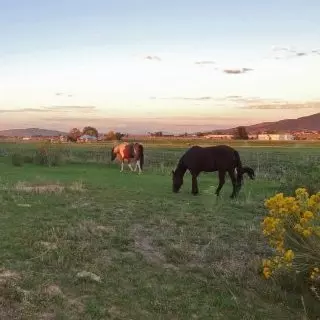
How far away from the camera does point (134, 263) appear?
7.78 meters

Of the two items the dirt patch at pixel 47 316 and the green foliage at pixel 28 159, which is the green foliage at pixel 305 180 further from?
the green foliage at pixel 28 159

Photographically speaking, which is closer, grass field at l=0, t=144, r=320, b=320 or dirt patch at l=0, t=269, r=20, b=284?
grass field at l=0, t=144, r=320, b=320

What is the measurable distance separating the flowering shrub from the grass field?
591mm

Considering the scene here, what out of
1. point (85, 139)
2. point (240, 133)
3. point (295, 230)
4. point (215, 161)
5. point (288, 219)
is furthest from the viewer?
point (240, 133)

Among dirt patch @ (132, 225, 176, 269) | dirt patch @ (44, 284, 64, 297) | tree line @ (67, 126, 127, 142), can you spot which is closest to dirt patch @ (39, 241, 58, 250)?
dirt patch @ (132, 225, 176, 269)

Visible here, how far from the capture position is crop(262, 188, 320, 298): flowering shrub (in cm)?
537

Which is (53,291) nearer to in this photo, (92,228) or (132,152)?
(92,228)

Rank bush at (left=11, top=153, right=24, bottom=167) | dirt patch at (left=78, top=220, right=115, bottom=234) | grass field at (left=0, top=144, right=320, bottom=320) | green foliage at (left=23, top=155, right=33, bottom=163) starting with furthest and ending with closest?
green foliage at (left=23, top=155, right=33, bottom=163), bush at (left=11, top=153, right=24, bottom=167), dirt patch at (left=78, top=220, right=115, bottom=234), grass field at (left=0, top=144, right=320, bottom=320)

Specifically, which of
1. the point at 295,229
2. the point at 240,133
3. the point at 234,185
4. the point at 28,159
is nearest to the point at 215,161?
the point at 234,185

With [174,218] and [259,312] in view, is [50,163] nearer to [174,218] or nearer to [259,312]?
[174,218]

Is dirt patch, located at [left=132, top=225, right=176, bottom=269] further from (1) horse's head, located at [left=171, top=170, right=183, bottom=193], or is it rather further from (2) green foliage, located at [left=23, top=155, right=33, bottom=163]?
(2) green foliage, located at [left=23, top=155, right=33, bottom=163]

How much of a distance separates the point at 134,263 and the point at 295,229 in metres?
2.99

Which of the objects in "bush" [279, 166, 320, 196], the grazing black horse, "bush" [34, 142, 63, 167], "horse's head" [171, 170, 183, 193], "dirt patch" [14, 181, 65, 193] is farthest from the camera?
"bush" [34, 142, 63, 167]

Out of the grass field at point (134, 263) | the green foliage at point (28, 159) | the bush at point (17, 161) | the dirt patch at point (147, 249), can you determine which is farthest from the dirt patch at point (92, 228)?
the green foliage at point (28, 159)
